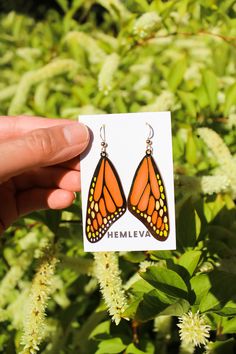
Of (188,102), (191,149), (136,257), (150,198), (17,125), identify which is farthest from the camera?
(188,102)

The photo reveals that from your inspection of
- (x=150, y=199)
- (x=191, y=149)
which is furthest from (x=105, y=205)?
(x=191, y=149)

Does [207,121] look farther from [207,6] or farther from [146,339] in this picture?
[146,339]

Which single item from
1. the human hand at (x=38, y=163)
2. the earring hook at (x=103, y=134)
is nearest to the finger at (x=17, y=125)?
the human hand at (x=38, y=163)

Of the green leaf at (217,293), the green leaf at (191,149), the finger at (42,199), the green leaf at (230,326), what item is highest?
the green leaf at (191,149)

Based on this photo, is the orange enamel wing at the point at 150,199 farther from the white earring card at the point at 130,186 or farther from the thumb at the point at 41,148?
the thumb at the point at 41,148

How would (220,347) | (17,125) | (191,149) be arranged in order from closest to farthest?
(220,347), (17,125), (191,149)

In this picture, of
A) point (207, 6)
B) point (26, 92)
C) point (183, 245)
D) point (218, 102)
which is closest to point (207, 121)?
point (218, 102)

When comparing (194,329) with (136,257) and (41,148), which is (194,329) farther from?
(41,148)
